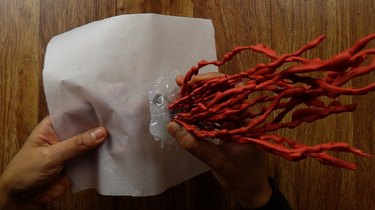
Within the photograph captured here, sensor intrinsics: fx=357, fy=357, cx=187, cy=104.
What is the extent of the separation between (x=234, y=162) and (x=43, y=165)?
1.01 ft

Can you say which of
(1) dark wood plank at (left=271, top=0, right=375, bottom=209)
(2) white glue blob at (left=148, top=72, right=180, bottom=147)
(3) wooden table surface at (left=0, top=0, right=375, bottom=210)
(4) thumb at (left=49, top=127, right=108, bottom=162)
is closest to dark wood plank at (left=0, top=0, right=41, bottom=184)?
(3) wooden table surface at (left=0, top=0, right=375, bottom=210)

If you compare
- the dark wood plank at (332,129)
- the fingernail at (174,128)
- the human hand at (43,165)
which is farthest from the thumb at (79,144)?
the dark wood plank at (332,129)

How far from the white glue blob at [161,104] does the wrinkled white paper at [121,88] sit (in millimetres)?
12

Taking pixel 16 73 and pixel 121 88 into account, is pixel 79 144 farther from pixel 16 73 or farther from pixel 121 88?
pixel 16 73

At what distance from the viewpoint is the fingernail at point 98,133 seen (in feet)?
1.77

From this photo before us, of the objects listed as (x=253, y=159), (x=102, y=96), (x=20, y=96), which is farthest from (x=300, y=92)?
(x=20, y=96)

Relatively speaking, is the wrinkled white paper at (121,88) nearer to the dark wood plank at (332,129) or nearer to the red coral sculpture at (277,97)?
the red coral sculpture at (277,97)

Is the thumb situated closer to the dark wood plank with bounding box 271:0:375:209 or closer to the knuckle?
the knuckle

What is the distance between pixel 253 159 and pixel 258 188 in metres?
0.07

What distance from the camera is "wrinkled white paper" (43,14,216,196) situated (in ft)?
1.72

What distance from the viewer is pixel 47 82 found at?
1.81 feet

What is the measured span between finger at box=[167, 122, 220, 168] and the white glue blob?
3 centimetres

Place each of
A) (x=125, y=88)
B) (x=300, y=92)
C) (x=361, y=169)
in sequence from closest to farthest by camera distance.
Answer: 1. (x=300, y=92)
2. (x=125, y=88)
3. (x=361, y=169)

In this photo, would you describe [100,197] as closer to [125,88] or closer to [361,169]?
[125,88]
